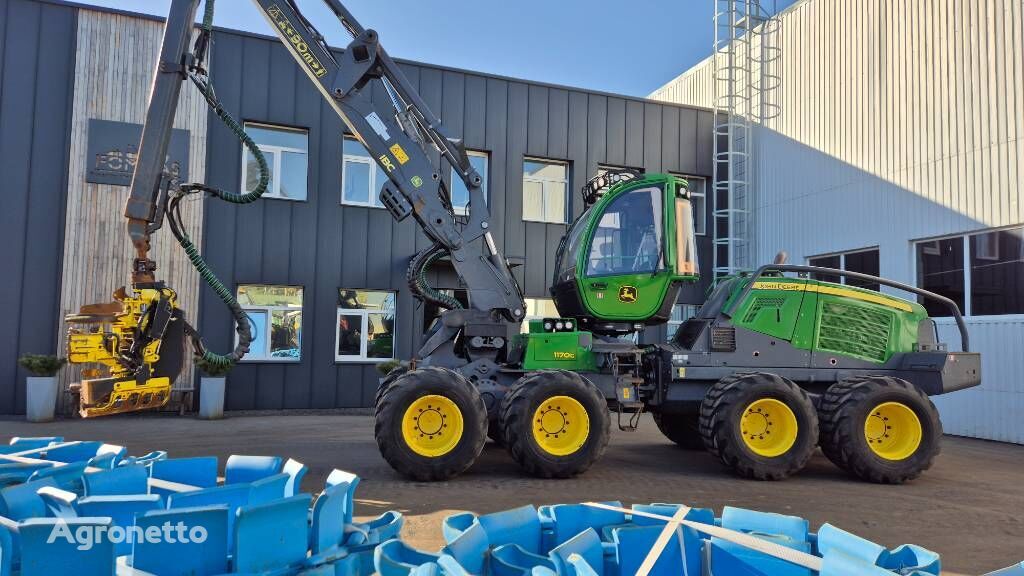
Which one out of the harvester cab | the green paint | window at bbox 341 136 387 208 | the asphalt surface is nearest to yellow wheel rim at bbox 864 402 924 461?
the asphalt surface

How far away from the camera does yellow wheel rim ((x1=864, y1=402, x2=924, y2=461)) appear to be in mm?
7738

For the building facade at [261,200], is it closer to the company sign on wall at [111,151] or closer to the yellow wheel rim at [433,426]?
the company sign on wall at [111,151]

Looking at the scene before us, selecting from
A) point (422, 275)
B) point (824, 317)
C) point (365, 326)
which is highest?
point (422, 275)

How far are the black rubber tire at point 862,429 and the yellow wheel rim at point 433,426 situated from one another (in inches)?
160

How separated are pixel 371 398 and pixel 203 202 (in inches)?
202

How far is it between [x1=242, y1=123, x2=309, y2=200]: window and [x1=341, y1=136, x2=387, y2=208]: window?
822mm

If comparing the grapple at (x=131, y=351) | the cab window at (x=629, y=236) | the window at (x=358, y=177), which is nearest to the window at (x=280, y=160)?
the window at (x=358, y=177)

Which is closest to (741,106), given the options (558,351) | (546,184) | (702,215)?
(702,215)

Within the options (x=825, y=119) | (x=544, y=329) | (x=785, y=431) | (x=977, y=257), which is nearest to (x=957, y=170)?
(x=977, y=257)

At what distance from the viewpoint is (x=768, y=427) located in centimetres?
766

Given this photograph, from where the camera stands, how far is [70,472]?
4.61m

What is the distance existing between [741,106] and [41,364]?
15526 millimetres

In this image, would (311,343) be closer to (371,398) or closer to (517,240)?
(371,398)

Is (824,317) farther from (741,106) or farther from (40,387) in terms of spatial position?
(40,387)
